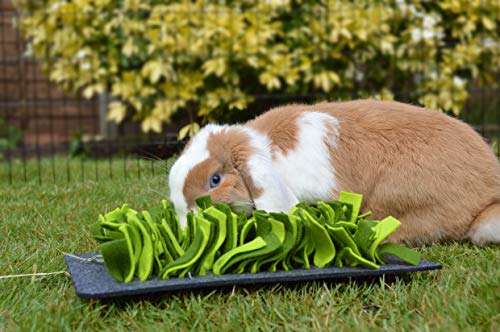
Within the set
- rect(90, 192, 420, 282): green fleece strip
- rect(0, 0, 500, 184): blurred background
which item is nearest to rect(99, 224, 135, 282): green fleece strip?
rect(90, 192, 420, 282): green fleece strip

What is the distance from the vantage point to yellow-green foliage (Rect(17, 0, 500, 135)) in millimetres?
4648

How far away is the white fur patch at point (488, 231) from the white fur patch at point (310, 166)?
0.49 m

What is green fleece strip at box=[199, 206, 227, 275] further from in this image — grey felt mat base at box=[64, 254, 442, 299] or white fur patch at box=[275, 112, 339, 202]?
white fur patch at box=[275, 112, 339, 202]

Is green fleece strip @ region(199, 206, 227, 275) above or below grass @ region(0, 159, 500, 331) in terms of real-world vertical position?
above

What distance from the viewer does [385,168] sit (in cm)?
215

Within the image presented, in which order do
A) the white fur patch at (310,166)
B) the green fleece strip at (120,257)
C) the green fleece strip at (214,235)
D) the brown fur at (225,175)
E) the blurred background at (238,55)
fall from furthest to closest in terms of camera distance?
the blurred background at (238,55)
the white fur patch at (310,166)
the brown fur at (225,175)
the green fleece strip at (214,235)
the green fleece strip at (120,257)

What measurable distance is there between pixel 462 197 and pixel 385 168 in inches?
10.5

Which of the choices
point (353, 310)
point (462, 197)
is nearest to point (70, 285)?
point (353, 310)

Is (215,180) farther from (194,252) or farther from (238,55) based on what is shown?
(238,55)

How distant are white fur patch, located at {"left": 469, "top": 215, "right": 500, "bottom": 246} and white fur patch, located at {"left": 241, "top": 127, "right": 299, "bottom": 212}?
598 mm

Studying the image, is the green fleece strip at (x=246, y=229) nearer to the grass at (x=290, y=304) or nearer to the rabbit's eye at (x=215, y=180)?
the grass at (x=290, y=304)

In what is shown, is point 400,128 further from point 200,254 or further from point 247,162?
point 200,254

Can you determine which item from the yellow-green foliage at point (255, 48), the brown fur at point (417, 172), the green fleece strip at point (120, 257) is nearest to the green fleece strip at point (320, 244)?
the brown fur at point (417, 172)

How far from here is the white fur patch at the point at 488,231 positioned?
2107 mm
